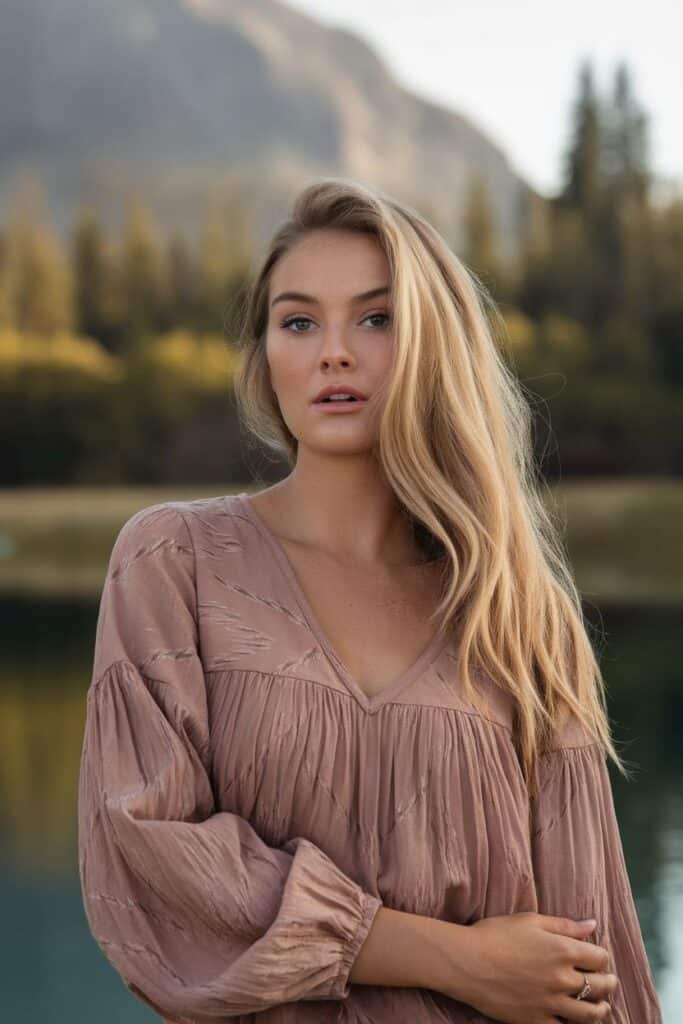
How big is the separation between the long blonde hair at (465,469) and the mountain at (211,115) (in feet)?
37.5

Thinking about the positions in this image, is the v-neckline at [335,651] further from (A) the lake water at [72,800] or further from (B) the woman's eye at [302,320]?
(A) the lake water at [72,800]

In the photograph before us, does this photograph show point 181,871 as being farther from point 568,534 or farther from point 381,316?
point 568,534

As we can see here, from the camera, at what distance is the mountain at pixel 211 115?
1291 cm

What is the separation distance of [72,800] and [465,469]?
7.74 m

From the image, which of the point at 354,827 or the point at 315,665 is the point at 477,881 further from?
the point at 315,665

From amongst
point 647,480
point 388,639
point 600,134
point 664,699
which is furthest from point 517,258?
point 388,639

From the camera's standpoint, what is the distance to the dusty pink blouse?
1378mm

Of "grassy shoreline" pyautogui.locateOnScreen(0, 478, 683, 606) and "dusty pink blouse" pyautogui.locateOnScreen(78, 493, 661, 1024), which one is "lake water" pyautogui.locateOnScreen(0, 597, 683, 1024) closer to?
"grassy shoreline" pyautogui.locateOnScreen(0, 478, 683, 606)

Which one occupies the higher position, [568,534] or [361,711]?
[361,711]

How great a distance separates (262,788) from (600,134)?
40.6 ft

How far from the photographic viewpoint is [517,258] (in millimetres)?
12852

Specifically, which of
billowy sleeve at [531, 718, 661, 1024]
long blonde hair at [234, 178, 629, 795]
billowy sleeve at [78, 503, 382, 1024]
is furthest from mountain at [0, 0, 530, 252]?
billowy sleeve at [78, 503, 382, 1024]

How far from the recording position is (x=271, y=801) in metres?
1.46

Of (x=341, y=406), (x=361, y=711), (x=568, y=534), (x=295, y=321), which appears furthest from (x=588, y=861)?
(x=568, y=534)
